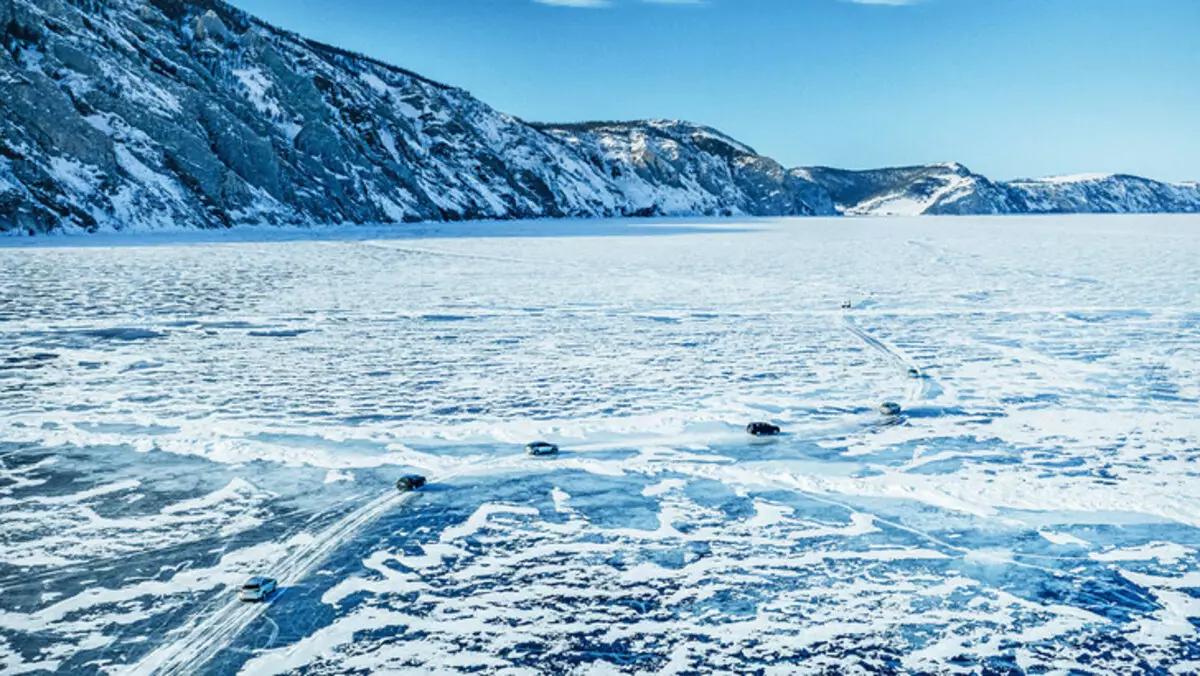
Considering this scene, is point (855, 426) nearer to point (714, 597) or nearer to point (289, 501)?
point (714, 597)

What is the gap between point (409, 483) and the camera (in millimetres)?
6027

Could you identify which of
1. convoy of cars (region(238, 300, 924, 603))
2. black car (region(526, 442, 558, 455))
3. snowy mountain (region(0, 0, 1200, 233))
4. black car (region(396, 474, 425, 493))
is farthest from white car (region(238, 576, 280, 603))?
snowy mountain (region(0, 0, 1200, 233))

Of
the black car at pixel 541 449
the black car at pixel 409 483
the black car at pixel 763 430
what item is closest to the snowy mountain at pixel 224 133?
the black car at pixel 541 449

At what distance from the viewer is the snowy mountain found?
182ft

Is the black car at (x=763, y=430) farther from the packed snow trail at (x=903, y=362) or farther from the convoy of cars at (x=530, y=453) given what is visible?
the packed snow trail at (x=903, y=362)

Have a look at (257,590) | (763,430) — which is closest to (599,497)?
(763,430)

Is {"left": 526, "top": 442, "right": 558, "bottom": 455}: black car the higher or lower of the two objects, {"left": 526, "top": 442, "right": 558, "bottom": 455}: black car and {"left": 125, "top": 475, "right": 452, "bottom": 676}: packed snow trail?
the higher

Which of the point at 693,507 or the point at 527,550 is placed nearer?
the point at 527,550

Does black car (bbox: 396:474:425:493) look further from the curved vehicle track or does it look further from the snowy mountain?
the snowy mountain

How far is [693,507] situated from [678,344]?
642cm

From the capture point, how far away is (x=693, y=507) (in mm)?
5742

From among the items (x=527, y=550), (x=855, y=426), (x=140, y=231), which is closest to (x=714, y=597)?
(x=527, y=550)

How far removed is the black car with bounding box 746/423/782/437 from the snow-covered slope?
5088cm

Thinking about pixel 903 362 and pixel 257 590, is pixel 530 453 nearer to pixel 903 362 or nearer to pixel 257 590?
pixel 257 590
